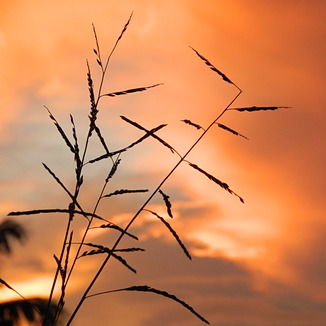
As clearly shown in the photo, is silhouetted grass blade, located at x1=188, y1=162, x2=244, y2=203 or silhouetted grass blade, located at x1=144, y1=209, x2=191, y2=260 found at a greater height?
silhouetted grass blade, located at x1=188, y1=162, x2=244, y2=203

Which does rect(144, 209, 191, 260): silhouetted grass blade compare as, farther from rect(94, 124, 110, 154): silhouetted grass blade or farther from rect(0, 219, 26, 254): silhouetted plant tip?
rect(0, 219, 26, 254): silhouetted plant tip

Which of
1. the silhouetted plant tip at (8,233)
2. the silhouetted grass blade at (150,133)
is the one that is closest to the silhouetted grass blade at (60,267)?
the silhouetted grass blade at (150,133)

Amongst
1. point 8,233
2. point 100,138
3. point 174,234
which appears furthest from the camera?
point 8,233

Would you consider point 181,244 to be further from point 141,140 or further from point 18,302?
point 18,302

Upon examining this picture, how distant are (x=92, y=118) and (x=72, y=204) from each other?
293 millimetres

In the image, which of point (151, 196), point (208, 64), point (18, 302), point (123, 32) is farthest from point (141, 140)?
point (18, 302)

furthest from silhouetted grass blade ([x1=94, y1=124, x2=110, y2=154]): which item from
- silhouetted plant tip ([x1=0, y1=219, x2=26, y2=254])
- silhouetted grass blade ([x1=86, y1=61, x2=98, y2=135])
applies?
silhouetted plant tip ([x1=0, y1=219, x2=26, y2=254])

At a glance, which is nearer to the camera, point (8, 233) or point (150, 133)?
point (150, 133)

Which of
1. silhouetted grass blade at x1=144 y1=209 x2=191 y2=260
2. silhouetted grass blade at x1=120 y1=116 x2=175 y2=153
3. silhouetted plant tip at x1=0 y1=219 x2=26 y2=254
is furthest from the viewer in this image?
silhouetted plant tip at x1=0 y1=219 x2=26 y2=254

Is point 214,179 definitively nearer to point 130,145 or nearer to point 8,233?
point 130,145

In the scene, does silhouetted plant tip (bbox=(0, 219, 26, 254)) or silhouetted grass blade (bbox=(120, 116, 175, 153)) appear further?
silhouetted plant tip (bbox=(0, 219, 26, 254))

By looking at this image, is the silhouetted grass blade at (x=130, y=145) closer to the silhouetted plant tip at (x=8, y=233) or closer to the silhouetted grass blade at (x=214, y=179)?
the silhouetted grass blade at (x=214, y=179)

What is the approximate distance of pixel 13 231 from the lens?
16516 millimetres

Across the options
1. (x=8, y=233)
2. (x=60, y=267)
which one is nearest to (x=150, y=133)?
(x=60, y=267)
